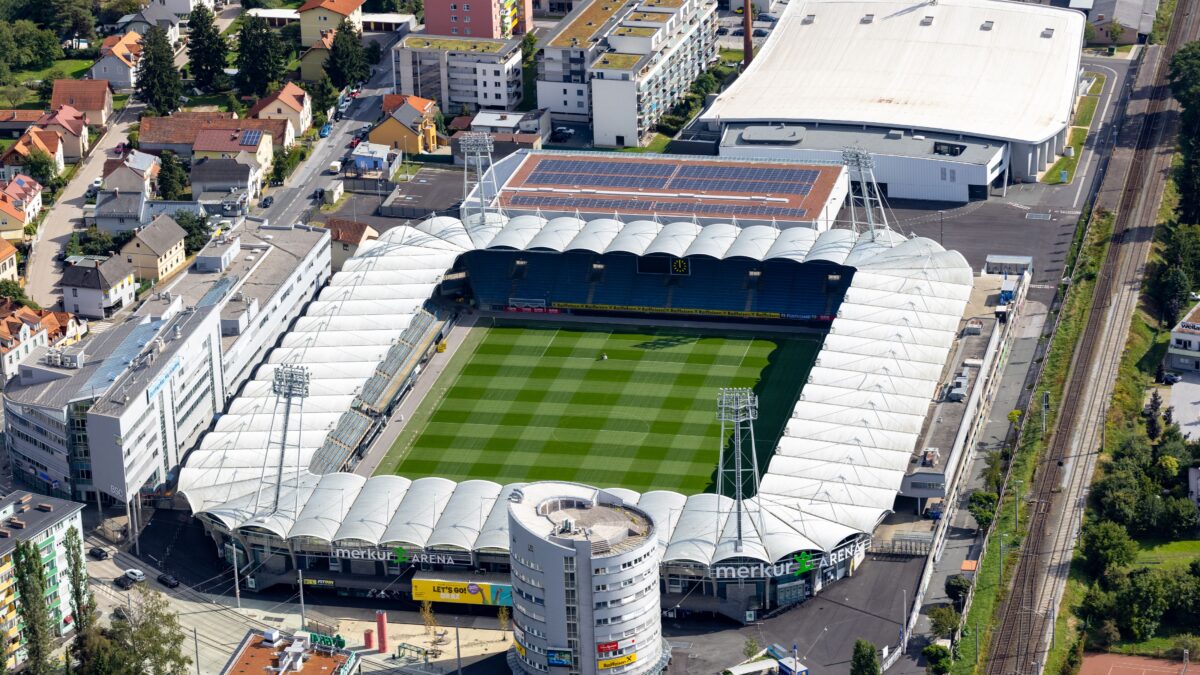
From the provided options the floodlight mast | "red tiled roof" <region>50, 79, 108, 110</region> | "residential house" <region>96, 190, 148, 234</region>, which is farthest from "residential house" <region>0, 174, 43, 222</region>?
the floodlight mast

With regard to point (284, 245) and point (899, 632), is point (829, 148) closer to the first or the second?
point (284, 245)

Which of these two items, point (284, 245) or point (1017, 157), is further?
point (1017, 157)

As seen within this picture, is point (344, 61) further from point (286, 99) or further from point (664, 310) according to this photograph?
point (664, 310)

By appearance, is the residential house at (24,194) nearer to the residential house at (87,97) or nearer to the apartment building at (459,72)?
the residential house at (87,97)

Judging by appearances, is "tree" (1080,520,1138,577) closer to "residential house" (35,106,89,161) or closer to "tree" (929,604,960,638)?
"tree" (929,604,960,638)

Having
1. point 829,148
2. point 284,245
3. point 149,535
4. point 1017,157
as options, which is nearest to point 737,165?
point 829,148
